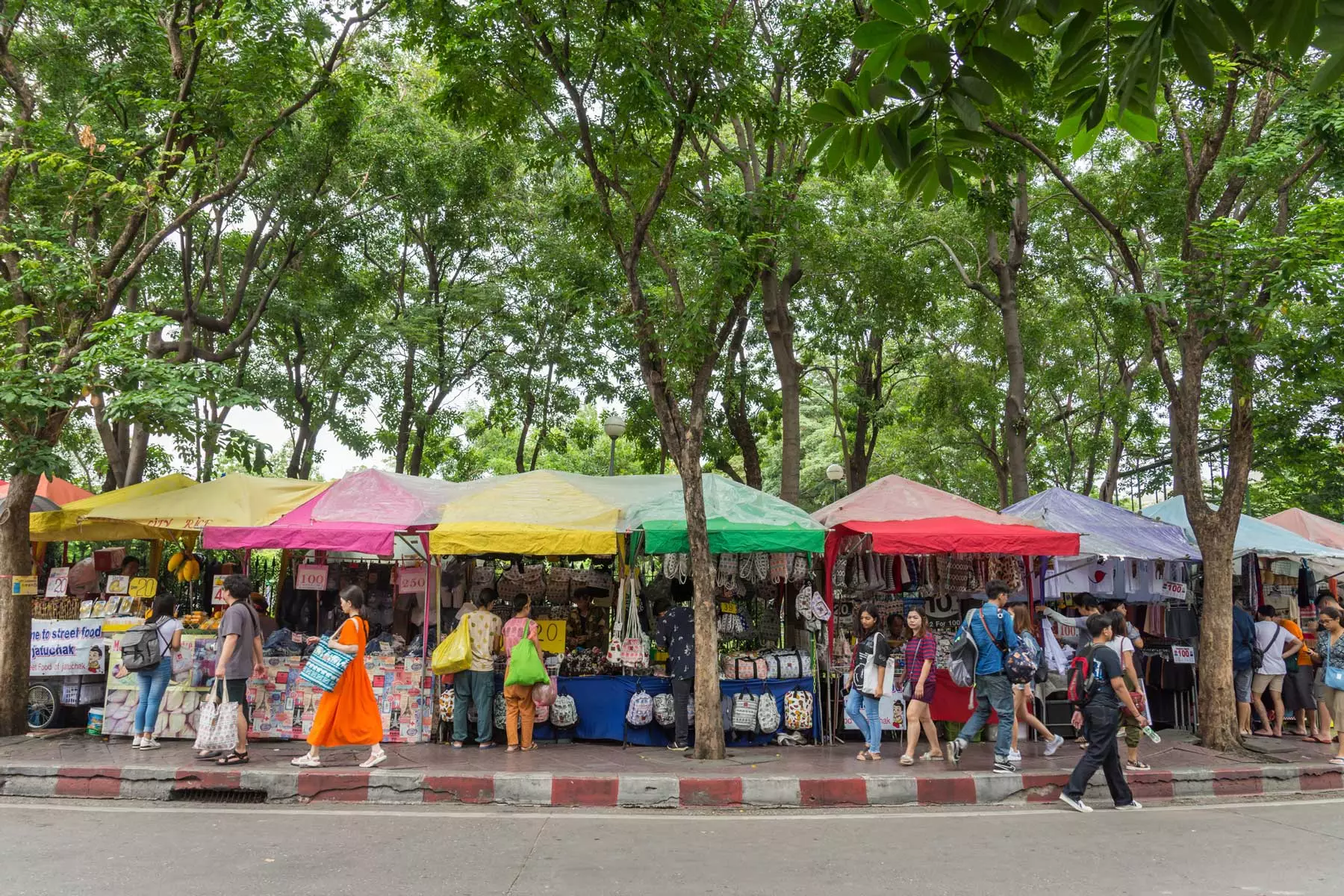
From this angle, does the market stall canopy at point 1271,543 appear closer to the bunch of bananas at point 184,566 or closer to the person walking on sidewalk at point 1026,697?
the person walking on sidewalk at point 1026,697

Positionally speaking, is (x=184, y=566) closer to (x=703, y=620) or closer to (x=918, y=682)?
(x=703, y=620)

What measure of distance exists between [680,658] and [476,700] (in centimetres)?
228

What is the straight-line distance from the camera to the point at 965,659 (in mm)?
9156

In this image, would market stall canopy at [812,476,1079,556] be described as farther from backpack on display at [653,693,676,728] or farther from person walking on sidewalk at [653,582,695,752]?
backpack on display at [653,693,676,728]

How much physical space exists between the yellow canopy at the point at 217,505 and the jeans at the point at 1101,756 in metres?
9.21

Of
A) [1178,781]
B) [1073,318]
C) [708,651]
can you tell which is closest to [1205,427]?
[1073,318]

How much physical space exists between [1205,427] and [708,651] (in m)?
17.1

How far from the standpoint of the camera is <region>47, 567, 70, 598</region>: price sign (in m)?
12.0

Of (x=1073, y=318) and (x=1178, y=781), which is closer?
(x=1178, y=781)

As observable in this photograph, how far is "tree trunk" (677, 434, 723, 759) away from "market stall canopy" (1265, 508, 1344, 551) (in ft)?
34.7

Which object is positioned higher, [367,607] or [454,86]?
[454,86]

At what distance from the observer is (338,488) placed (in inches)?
453

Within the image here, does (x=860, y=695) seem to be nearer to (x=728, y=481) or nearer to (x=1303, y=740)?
(x=728, y=481)

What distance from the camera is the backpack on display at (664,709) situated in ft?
34.2
